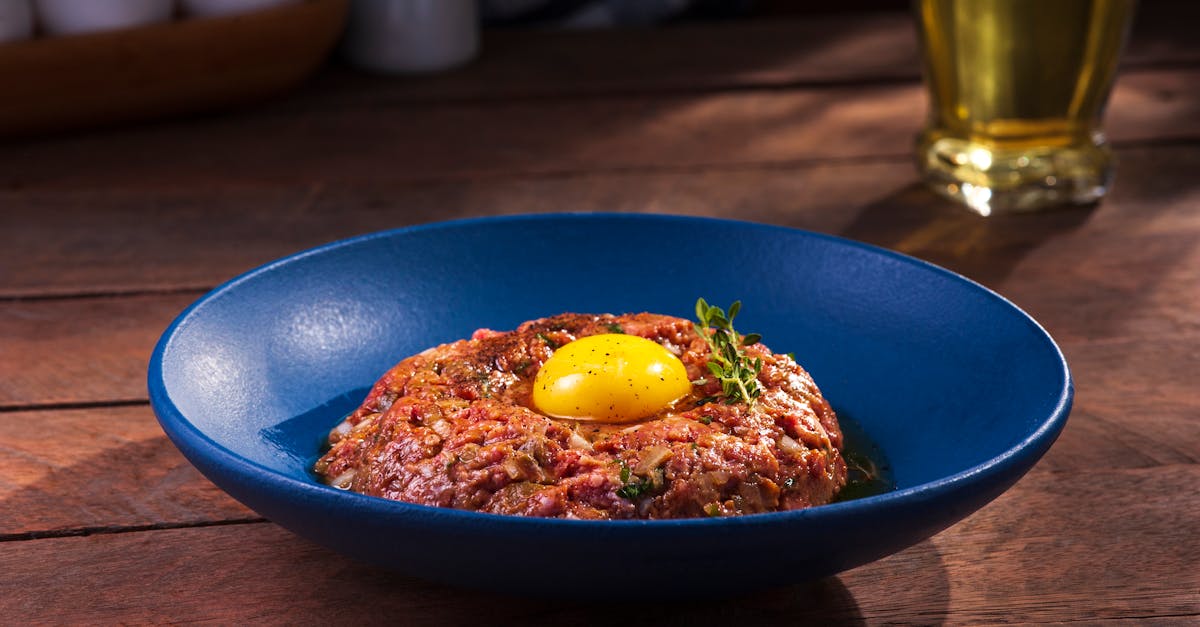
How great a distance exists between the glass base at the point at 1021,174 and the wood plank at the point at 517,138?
0.95 ft

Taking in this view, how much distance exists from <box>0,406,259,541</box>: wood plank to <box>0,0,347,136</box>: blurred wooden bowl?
1.04 m

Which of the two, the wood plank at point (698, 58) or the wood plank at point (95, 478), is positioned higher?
the wood plank at point (95, 478)

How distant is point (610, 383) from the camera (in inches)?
48.9

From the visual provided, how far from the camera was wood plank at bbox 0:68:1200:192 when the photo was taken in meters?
2.42

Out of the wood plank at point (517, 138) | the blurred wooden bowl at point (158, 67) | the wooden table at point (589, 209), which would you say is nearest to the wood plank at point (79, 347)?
the wooden table at point (589, 209)

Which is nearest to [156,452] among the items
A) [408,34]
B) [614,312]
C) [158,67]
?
[614,312]

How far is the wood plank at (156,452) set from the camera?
1.33 meters

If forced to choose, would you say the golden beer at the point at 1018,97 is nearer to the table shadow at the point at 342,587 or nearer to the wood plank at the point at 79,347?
the table shadow at the point at 342,587

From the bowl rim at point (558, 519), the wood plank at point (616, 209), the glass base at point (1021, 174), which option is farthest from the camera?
the glass base at point (1021, 174)

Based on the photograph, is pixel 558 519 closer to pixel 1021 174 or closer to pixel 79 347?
pixel 79 347

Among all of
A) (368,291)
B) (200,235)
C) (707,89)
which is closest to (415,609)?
(368,291)

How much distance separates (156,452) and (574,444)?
0.56 m

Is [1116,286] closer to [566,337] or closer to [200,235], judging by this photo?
[566,337]

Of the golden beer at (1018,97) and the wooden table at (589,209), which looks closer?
the wooden table at (589,209)
